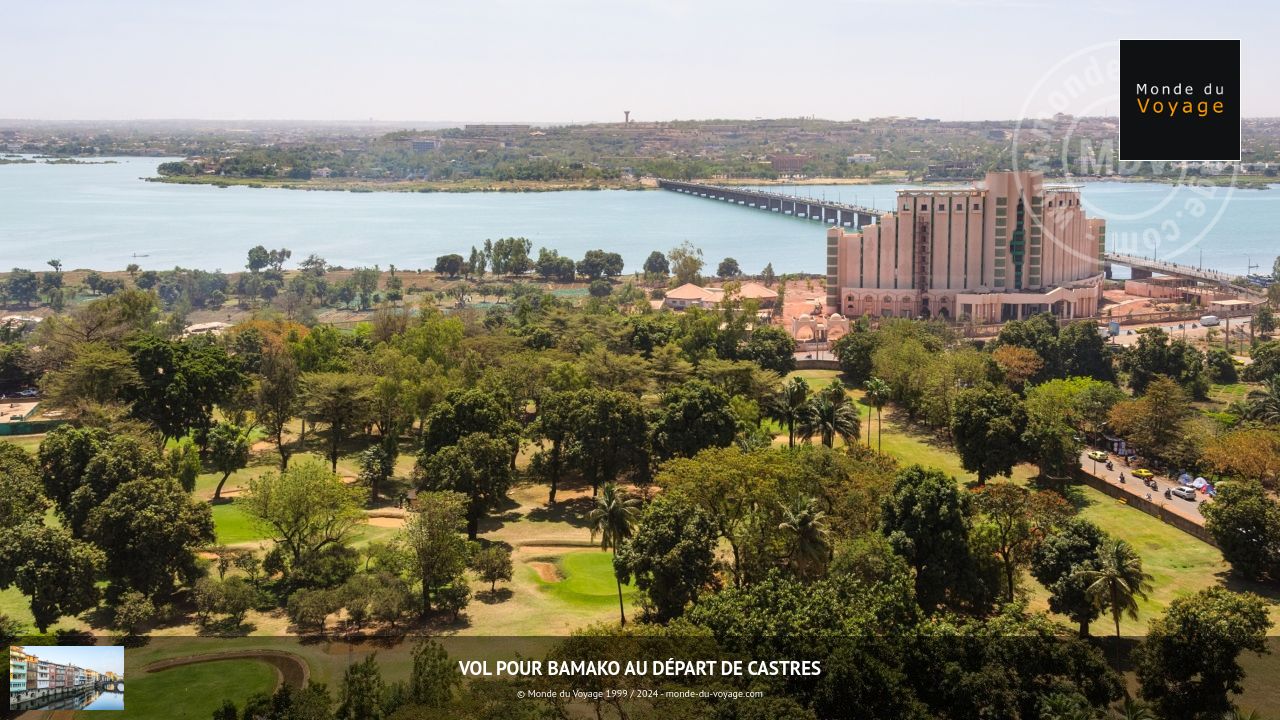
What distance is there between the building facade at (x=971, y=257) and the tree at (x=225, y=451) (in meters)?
30.6

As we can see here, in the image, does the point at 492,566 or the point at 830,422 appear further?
the point at 830,422

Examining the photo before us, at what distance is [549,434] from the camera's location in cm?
2647

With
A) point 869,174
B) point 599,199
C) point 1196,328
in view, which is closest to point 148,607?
point 1196,328

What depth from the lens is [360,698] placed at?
13969 mm

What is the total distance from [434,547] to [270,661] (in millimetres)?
3264

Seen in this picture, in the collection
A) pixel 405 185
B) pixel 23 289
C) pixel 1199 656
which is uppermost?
pixel 405 185

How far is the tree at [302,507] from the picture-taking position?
20828 mm

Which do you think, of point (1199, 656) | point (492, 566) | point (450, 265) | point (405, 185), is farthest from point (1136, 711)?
point (405, 185)

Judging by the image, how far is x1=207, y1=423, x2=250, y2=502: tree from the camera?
26.2 meters

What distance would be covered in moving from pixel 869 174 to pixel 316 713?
444 feet

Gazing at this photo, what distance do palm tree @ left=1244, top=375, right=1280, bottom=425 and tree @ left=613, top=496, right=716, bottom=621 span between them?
17.8 metres

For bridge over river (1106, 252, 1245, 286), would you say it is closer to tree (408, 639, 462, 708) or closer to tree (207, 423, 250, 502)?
tree (207, 423, 250, 502)

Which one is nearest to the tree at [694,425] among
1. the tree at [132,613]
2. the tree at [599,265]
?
the tree at [132,613]

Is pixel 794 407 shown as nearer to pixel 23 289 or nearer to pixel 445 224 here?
pixel 23 289
